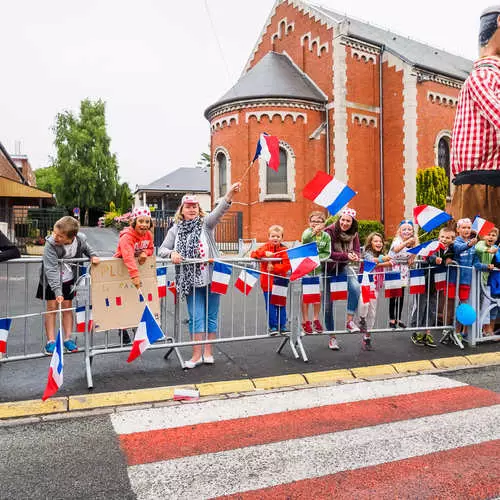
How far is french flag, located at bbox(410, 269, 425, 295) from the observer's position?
6.36 metres

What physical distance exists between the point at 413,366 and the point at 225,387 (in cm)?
223

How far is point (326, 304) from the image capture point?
616cm

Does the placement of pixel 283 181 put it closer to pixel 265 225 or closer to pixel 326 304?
pixel 265 225

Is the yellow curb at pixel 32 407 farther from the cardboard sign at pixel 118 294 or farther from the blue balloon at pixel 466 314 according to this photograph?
the blue balloon at pixel 466 314

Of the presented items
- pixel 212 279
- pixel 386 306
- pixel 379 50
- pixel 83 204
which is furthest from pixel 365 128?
pixel 83 204

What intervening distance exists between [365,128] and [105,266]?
2094 centimetres

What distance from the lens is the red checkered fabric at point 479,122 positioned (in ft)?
16.5

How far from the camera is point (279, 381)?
491 cm

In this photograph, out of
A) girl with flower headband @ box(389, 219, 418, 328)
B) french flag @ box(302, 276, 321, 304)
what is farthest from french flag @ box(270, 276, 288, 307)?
girl with flower headband @ box(389, 219, 418, 328)

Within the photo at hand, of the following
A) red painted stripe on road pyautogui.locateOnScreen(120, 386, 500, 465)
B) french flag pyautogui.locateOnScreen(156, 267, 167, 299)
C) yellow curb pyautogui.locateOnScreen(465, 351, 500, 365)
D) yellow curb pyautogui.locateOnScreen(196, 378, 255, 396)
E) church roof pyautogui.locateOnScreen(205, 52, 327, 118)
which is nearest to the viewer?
red painted stripe on road pyautogui.locateOnScreen(120, 386, 500, 465)

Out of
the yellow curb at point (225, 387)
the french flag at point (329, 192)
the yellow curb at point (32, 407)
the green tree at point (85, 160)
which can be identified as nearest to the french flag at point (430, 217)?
the french flag at point (329, 192)

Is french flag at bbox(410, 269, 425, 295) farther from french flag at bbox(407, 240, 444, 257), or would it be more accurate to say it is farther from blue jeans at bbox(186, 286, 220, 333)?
blue jeans at bbox(186, 286, 220, 333)

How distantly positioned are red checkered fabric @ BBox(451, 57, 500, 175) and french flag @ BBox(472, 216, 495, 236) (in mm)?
704

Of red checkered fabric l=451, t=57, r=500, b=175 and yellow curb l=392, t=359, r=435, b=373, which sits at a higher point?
red checkered fabric l=451, t=57, r=500, b=175
